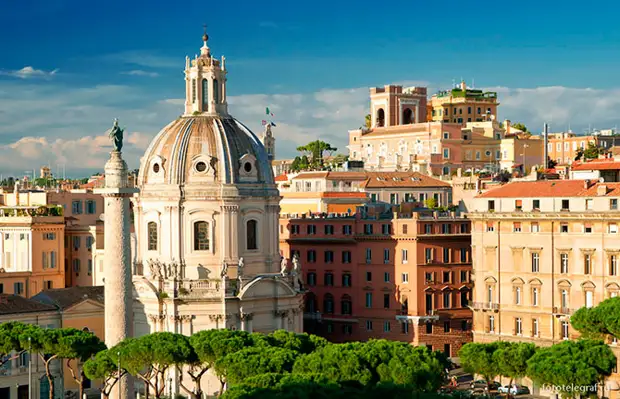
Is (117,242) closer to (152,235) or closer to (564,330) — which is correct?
(152,235)

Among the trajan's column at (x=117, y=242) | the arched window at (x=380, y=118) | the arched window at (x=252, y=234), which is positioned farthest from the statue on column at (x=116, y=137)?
the arched window at (x=380, y=118)

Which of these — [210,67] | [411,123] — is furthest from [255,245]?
[411,123]

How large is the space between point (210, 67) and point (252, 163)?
7821mm

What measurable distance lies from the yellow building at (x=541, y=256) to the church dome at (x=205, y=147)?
1597 cm

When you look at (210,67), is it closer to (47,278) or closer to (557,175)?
(47,278)

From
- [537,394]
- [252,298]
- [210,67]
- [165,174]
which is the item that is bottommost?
[537,394]

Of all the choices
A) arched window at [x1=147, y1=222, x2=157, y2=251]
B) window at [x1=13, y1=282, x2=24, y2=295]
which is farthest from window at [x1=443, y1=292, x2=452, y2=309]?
window at [x1=13, y1=282, x2=24, y2=295]

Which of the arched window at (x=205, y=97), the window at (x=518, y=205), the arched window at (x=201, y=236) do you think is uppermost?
the arched window at (x=205, y=97)

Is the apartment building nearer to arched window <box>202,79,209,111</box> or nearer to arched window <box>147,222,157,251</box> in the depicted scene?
arched window <box>202,79,209,111</box>

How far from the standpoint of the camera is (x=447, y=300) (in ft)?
344

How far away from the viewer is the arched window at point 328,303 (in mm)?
109919

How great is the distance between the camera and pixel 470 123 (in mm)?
160750

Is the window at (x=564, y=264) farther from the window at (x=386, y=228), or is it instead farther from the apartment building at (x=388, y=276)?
the window at (x=386, y=228)

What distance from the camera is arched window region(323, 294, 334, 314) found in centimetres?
10992
